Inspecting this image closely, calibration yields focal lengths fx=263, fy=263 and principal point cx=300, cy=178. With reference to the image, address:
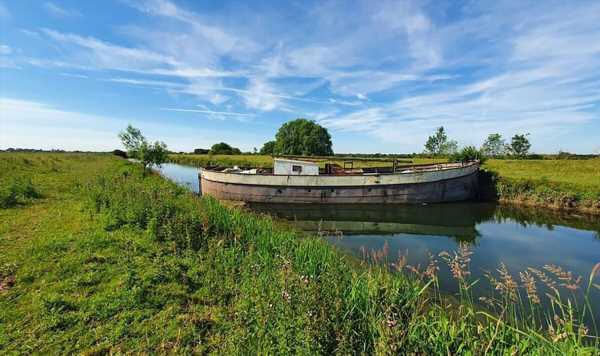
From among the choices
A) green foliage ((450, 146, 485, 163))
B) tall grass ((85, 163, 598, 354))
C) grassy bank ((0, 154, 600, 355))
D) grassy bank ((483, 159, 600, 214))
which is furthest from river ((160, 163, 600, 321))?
green foliage ((450, 146, 485, 163))

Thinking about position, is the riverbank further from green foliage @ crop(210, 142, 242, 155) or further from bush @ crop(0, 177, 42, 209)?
green foliage @ crop(210, 142, 242, 155)

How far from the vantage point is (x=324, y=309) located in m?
3.46

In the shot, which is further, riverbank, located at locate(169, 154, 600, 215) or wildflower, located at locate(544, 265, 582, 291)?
riverbank, located at locate(169, 154, 600, 215)

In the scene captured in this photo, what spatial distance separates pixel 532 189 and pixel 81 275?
89.2 feet

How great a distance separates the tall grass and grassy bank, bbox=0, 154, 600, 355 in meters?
0.02

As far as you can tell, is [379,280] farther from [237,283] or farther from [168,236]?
[168,236]

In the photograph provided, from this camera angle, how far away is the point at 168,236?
7.55 meters

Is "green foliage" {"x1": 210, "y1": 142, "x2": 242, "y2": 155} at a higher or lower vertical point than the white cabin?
higher

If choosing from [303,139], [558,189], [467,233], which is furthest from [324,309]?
[303,139]

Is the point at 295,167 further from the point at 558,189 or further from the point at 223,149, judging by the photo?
the point at 223,149

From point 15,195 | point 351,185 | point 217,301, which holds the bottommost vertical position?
point 217,301

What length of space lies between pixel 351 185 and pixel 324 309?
18.0 m

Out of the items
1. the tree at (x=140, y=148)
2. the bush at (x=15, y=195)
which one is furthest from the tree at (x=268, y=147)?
the bush at (x=15, y=195)

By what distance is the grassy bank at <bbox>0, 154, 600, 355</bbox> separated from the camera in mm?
3475
